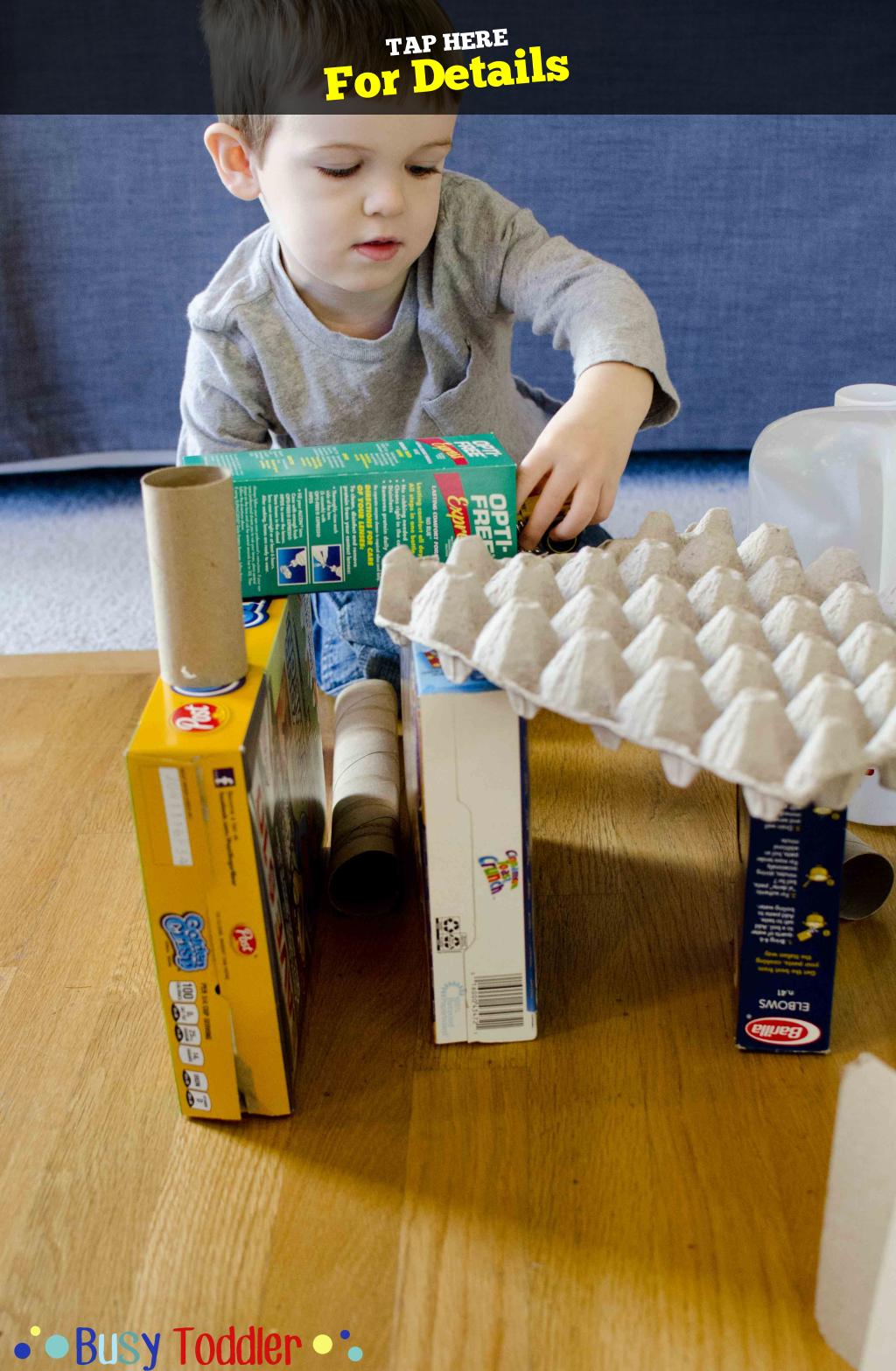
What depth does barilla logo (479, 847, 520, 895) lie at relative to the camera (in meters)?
0.67

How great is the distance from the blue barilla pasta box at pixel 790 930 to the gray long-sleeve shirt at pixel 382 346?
533mm

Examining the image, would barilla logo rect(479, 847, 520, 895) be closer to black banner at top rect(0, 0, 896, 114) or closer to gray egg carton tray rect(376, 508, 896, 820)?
gray egg carton tray rect(376, 508, 896, 820)

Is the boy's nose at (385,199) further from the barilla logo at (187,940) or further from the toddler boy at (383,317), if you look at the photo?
the barilla logo at (187,940)

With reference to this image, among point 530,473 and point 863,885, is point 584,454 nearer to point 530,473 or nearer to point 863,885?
point 530,473

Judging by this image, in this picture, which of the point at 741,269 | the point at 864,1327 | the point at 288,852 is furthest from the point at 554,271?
the point at 864,1327

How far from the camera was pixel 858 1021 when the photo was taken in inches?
28.6

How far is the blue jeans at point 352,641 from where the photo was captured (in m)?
1.10

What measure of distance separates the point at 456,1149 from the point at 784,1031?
192mm

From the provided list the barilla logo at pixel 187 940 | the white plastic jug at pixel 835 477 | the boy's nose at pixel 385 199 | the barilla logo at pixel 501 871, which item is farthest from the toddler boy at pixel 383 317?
the barilla logo at pixel 187 940

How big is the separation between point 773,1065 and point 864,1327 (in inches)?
7.1

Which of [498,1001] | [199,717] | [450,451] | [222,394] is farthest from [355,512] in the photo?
[222,394]

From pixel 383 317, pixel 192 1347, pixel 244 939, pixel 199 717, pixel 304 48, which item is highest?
pixel 304 48

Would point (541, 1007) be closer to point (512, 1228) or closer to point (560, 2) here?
point (512, 1228)

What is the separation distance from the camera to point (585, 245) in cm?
157
